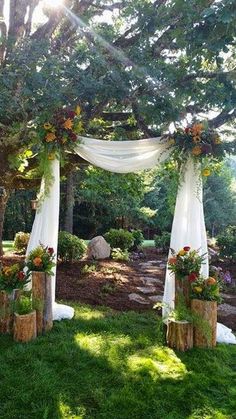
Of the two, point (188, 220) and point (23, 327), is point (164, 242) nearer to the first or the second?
point (188, 220)

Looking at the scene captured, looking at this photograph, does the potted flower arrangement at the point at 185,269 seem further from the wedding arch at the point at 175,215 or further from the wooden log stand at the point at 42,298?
the wooden log stand at the point at 42,298

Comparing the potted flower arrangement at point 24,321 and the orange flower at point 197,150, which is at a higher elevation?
the orange flower at point 197,150

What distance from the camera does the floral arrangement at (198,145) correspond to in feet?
14.5

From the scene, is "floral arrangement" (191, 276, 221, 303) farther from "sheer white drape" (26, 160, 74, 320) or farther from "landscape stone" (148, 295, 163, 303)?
"landscape stone" (148, 295, 163, 303)

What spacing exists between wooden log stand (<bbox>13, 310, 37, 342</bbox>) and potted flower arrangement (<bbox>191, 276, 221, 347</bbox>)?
1659mm

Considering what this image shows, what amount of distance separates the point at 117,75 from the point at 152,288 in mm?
3843

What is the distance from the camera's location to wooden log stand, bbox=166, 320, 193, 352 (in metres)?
3.65

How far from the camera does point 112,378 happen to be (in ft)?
10.2

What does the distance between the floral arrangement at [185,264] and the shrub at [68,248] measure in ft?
13.0

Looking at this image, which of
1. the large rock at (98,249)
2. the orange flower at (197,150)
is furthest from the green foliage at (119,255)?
the orange flower at (197,150)

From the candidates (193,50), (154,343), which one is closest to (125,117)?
(193,50)

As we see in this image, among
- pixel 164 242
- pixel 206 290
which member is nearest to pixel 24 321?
pixel 206 290

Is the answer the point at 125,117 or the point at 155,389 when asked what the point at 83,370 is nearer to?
the point at 155,389

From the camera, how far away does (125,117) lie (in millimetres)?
5789
